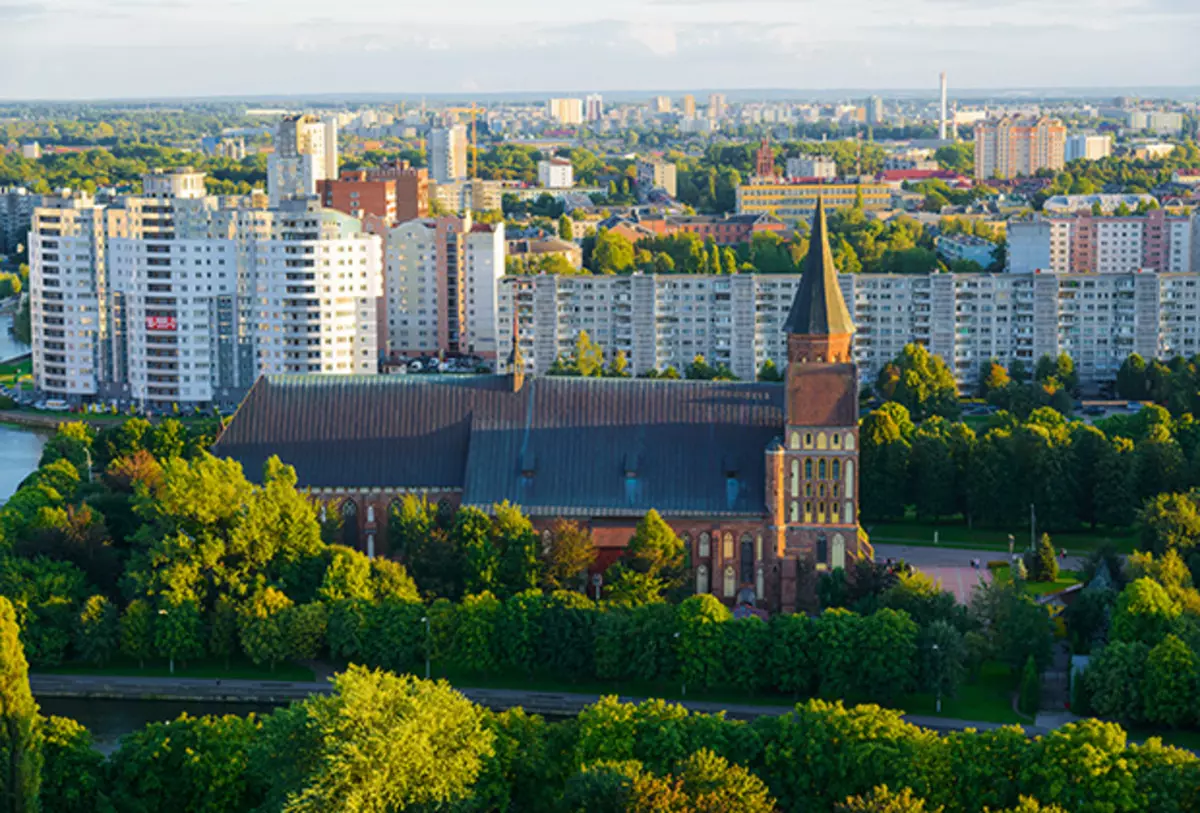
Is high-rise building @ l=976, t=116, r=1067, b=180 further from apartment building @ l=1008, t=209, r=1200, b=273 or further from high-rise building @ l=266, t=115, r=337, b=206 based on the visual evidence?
apartment building @ l=1008, t=209, r=1200, b=273

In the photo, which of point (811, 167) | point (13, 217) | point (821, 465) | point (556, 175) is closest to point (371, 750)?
point (821, 465)

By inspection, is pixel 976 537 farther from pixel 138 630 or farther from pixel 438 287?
pixel 438 287

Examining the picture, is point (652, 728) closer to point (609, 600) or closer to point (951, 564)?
point (609, 600)

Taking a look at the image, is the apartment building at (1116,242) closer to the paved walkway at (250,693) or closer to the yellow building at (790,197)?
the yellow building at (790,197)

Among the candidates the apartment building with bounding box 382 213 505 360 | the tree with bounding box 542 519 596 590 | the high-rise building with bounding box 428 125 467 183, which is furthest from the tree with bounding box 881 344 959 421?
the high-rise building with bounding box 428 125 467 183

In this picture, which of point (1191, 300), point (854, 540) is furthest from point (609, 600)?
point (1191, 300)

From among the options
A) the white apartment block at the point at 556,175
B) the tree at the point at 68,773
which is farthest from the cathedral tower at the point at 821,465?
the white apartment block at the point at 556,175
